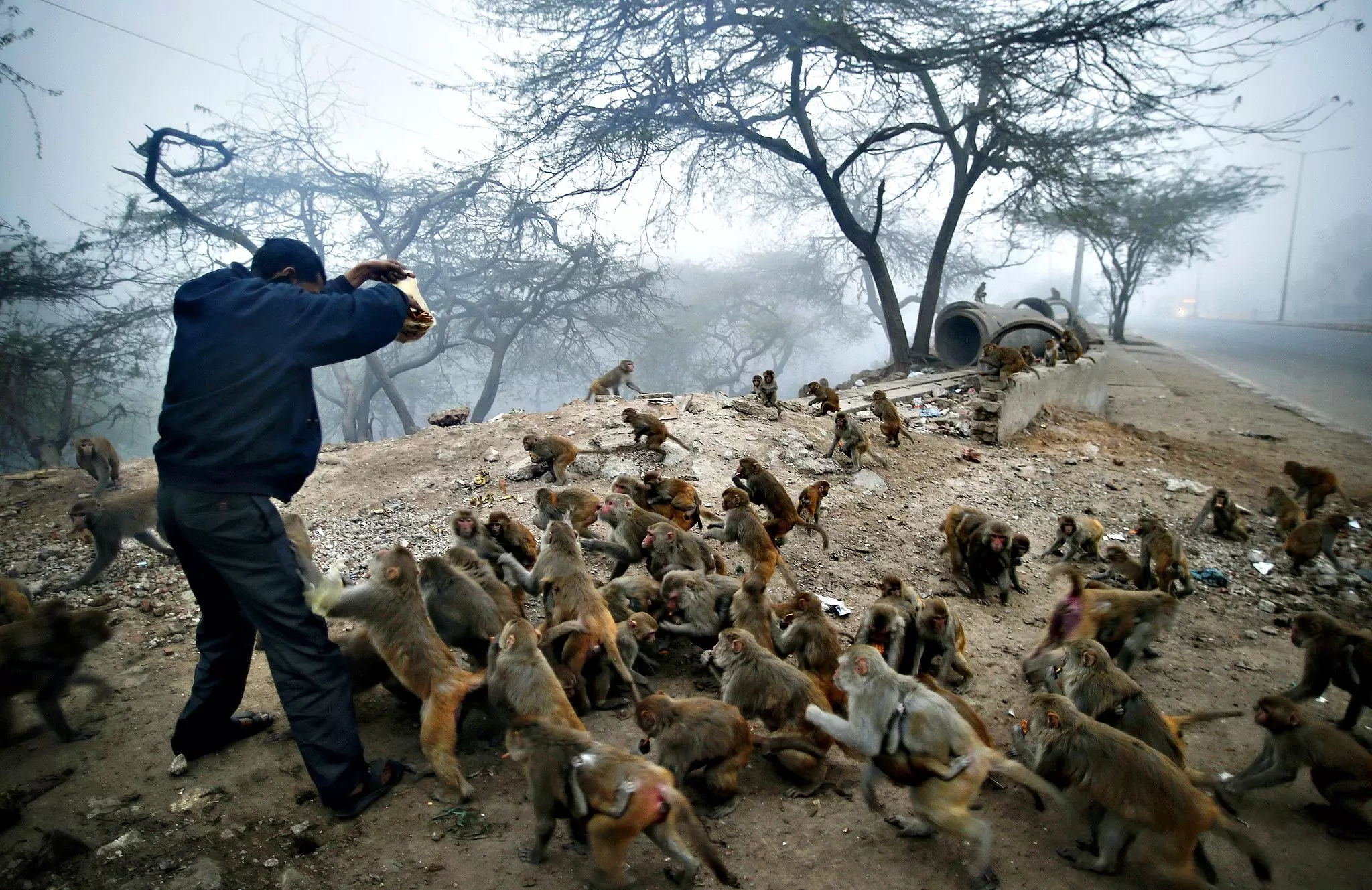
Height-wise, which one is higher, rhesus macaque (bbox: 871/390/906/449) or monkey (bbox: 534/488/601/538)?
rhesus macaque (bbox: 871/390/906/449)

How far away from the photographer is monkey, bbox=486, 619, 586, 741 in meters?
3.40

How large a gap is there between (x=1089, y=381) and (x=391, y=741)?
14.9 m

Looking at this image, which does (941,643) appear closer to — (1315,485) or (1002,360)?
(1315,485)

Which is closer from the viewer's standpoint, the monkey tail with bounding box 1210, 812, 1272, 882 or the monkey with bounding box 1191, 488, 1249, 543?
the monkey tail with bounding box 1210, 812, 1272, 882

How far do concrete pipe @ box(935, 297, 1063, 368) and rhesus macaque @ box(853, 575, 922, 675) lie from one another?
484 inches

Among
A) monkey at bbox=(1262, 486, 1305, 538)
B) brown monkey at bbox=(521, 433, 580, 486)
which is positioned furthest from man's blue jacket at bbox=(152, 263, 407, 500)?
→ monkey at bbox=(1262, 486, 1305, 538)

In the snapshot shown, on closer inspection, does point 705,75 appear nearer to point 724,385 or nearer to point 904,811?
point 904,811

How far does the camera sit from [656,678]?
15.4ft

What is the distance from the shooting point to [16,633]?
142 inches

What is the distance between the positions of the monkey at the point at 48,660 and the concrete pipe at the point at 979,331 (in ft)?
51.3

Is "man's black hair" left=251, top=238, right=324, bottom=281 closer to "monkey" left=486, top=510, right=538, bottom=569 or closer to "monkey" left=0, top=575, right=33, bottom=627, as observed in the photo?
"monkey" left=486, top=510, right=538, bottom=569

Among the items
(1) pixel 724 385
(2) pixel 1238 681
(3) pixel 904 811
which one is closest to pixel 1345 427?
(2) pixel 1238 681

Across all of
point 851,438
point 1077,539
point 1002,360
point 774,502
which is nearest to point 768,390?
point 851,438

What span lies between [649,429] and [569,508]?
2.18 meters
